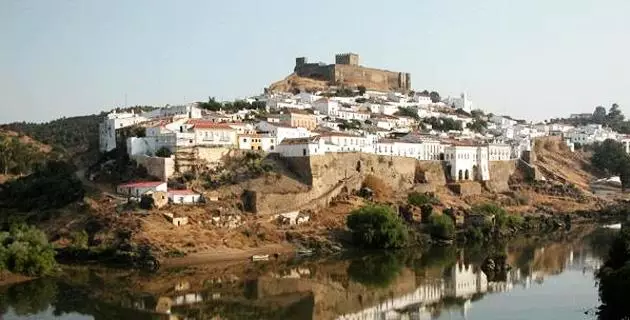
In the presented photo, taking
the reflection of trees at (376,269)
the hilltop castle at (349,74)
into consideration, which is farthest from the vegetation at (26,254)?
the hilltop castle at (349,74)

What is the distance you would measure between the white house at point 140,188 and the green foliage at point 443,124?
33.5 m

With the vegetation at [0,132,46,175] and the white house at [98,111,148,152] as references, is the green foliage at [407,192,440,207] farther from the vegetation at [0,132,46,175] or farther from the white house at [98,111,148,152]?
the vegetation at [0,132,46,175]

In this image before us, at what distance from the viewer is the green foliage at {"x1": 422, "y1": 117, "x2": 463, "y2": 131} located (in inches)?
2635

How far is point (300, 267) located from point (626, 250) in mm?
14331

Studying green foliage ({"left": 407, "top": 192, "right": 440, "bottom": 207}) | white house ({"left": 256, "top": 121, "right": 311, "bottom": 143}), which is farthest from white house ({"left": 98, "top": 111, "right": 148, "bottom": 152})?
green foliage ({"left": 407, "top": 192, "right": 440, "bottom": 207})

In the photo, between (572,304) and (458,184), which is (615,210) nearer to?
(458,184)

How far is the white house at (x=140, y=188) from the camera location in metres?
37.8

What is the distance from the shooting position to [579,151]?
7294cm

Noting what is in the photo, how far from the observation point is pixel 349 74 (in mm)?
81000

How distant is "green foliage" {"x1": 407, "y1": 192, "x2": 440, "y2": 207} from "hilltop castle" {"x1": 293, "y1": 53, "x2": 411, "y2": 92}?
114 ft

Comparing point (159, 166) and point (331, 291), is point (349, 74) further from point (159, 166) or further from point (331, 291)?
point (331, 291)

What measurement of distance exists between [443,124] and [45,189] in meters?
37.8

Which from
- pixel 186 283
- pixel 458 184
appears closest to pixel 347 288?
pixel 186 283

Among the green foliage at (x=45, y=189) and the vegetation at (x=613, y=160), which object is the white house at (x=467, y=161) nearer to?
the vegetation at (x=613, y=160)
